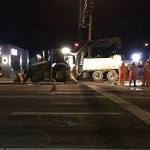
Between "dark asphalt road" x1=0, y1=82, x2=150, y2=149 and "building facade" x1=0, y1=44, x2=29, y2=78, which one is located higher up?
"building facade" x1=0, y1=44, x2=29, y2=78

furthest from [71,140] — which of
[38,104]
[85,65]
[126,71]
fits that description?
[85,65]

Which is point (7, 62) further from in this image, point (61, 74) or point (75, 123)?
point (75, 123)

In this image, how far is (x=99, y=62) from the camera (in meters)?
39.3

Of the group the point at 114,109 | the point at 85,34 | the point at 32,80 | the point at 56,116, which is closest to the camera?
the point at 56,116

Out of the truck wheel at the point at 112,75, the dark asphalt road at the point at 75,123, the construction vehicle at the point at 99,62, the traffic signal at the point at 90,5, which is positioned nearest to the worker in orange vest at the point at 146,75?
the construction vehicle at the point at 99,62

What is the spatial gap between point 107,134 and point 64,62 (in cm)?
2616

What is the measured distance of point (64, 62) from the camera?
37688 mm

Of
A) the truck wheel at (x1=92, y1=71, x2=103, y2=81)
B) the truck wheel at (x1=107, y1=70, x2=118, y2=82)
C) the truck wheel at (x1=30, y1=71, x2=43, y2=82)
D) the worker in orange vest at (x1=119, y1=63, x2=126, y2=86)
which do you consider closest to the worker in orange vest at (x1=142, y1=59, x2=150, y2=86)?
the worker in orange vest at (x1=119, y1=63, x2=126, y2=86)

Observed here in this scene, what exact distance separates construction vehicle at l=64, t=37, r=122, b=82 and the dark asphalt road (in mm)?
18687

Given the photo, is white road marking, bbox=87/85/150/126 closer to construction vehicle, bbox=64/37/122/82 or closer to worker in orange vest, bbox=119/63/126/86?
worker in orange vest, bbox=119/63/126/86

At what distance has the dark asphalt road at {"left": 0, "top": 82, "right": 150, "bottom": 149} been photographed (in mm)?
10617

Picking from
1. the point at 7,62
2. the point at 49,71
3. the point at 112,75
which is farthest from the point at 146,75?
the point at 7,62

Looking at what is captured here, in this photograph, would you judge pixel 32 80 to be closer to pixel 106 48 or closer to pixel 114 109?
pixel 106 48

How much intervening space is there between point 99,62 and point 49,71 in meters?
4.48
